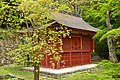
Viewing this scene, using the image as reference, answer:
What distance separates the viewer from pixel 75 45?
1180 cm

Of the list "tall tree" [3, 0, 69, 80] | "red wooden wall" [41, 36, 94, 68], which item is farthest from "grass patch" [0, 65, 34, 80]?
"tall tree" [3, 0, 69, 80]

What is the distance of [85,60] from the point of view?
12.9m

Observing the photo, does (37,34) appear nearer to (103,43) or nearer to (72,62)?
(72,62)

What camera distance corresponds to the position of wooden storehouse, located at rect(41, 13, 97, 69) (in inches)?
414

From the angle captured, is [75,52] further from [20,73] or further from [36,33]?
[36,33]

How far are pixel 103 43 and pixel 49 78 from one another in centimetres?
956

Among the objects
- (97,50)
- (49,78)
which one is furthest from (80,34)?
(97,50)

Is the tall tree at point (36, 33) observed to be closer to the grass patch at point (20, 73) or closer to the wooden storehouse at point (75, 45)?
the grass patch at point (20, 73)

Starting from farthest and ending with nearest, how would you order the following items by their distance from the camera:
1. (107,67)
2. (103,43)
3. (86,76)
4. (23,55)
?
(103,43)
(23,55)
(107,67)
(86,76)

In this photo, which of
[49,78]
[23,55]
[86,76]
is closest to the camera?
[86,76]

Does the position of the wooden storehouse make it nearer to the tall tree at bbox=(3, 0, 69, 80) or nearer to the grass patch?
the grass patch

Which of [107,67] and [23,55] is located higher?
[23,55]

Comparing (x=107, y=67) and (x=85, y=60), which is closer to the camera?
(x=107, y=67)

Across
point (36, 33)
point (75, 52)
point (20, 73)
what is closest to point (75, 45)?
point (75, 52)
